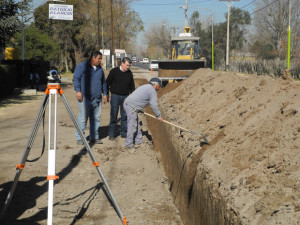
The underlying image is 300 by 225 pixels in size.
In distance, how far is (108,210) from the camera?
5.02 meters

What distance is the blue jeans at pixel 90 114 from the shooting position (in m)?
8.03

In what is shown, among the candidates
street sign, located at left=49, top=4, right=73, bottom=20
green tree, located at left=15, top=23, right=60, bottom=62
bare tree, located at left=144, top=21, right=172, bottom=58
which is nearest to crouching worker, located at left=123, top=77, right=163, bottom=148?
green tree, located at left=15, top=23, right=60, bottom=62

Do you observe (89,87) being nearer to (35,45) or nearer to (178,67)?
(178,67)

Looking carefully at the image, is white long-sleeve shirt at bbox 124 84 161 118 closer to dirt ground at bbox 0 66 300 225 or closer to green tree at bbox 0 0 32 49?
dirt ground at bbox 0 66 300 225

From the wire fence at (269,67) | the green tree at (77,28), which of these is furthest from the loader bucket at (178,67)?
the green tree at (77,28)

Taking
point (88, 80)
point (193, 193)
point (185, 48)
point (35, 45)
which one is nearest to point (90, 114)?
point (88, 80)

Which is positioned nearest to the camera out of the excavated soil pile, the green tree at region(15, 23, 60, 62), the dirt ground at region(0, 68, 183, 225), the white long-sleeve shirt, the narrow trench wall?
the excavated soil pile

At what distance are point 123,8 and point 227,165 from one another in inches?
2137

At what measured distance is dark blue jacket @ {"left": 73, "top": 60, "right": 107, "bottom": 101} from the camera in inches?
313

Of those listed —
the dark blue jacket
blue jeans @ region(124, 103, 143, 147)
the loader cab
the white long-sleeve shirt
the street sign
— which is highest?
the street sign

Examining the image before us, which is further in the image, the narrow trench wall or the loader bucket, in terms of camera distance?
the loader bucket

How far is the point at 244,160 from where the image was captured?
3.96m

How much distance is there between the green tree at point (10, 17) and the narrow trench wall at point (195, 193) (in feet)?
34.8

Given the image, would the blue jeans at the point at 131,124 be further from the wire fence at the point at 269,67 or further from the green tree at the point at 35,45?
the green tree at the point at 35,45
